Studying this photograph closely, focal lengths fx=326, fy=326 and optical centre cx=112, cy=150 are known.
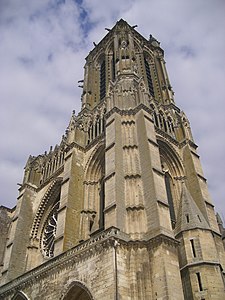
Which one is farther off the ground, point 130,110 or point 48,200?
point 130,110

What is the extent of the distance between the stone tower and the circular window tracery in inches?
2.5

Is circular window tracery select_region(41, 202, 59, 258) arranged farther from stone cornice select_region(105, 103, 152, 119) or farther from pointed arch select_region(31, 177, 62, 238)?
stone cornice select_region(105, 103, 152, 119)

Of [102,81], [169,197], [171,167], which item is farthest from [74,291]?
[102,81]

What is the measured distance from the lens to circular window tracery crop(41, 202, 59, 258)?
19.0 m

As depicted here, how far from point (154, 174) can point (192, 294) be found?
4.89m

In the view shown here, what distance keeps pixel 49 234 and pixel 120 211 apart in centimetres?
832

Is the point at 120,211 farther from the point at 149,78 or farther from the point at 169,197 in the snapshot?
the point at 149,78

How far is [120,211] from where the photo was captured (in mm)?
13117

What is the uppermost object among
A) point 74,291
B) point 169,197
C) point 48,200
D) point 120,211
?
point 48,200

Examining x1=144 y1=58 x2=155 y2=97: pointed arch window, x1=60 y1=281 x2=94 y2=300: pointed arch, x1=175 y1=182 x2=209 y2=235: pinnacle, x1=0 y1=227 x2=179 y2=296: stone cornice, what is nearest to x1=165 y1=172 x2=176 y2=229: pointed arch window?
x1=175 y1=182 x2=209 y2=235: pinnacle

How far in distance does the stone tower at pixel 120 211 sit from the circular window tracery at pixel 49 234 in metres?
0.06

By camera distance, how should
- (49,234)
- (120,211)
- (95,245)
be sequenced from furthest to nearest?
(49,234), (120,211), (95,245)

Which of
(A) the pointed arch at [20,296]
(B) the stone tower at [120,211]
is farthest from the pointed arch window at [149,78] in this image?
(A) the pointed arch at [20,296]

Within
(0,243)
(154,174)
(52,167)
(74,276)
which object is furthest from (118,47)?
(74,276)
